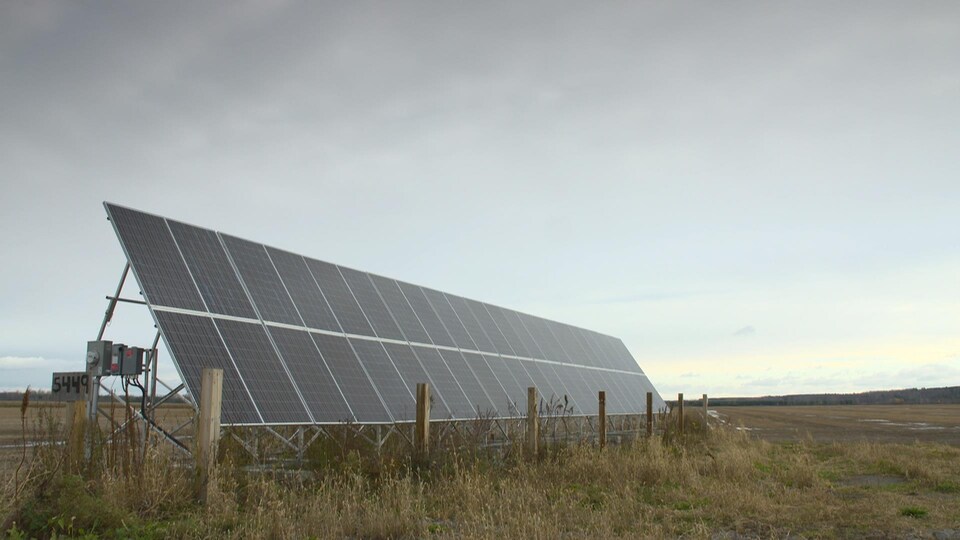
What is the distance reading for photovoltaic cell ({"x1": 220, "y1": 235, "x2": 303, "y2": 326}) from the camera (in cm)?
1662

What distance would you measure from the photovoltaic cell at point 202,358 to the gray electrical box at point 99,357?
3.21 ft

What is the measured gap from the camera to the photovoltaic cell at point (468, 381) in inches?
800

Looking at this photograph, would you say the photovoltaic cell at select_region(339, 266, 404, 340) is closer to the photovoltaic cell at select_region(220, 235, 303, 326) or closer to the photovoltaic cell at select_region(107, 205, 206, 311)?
the photovoltaic cell at select_region(220, 235, 303, 326)

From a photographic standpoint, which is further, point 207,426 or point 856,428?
point 856,428

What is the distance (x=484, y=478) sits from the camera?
1329 cm

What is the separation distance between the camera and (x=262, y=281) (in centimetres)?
1730

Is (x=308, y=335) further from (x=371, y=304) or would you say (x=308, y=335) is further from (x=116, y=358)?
(x=116, y=358)

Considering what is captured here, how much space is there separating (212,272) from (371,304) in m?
5.62

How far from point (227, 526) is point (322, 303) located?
9.34 meters

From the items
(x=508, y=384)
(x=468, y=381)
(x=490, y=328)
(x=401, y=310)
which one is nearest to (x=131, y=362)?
(x=401, y=310)

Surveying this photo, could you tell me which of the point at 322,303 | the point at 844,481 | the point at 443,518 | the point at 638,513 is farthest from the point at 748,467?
the point at 322,303

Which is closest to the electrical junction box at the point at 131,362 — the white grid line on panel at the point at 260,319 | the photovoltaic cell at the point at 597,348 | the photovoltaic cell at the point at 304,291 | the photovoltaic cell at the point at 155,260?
the photovoltaic cell at the point at 155,260

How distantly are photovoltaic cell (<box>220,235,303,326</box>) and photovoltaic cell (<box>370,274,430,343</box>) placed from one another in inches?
164

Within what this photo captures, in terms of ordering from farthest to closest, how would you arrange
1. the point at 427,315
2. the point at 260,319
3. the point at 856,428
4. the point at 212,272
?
the point at 856,428 < the point at 427,315 < the point at 260,319 < the point at 212,272
